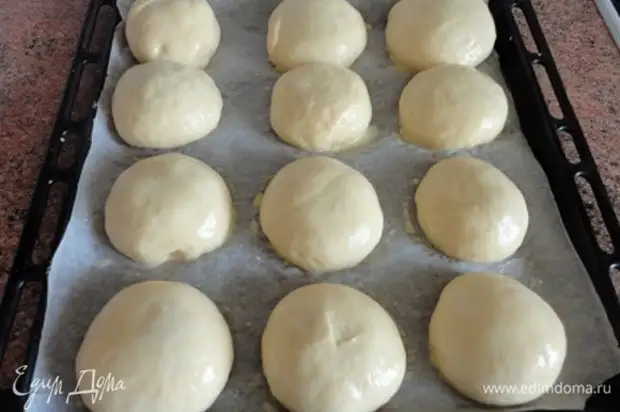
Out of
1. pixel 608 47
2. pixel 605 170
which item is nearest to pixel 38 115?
pixel 605 170

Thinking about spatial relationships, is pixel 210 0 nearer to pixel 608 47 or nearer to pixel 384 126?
pixel 384 126

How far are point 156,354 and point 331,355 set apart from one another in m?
0.23

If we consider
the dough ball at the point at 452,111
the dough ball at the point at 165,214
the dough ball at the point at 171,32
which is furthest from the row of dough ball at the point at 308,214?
the dough ball at the point at 171,32

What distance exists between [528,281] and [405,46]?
A: 52 cm

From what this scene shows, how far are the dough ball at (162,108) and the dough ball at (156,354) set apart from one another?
32 cm

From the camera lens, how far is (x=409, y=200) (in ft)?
3.83

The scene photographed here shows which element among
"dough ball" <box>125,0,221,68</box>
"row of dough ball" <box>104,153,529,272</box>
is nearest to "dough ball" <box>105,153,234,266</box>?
"row of dough ball" <box>104,153,529,272</box>

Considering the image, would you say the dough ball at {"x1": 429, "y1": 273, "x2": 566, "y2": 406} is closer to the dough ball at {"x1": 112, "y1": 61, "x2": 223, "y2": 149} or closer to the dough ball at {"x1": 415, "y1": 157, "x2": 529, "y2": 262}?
the dough ball at {"x1": 415, "y1": 157, "x2": 529, "y2": 262}

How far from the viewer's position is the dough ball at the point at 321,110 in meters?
1.20

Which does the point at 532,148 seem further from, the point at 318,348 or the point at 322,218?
the point at 318,348

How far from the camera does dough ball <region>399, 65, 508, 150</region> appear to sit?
47.6 inches

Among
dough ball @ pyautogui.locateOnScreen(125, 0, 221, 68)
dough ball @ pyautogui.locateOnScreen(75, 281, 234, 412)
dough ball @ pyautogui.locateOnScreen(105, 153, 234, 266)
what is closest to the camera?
dough ball @ pyautogui.locateOnScreen(75, 281, 234, 412)

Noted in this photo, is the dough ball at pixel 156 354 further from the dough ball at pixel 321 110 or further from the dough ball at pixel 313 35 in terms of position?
the dough ball at pixel 313 35

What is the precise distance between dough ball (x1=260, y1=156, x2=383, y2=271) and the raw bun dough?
0.10 metres
